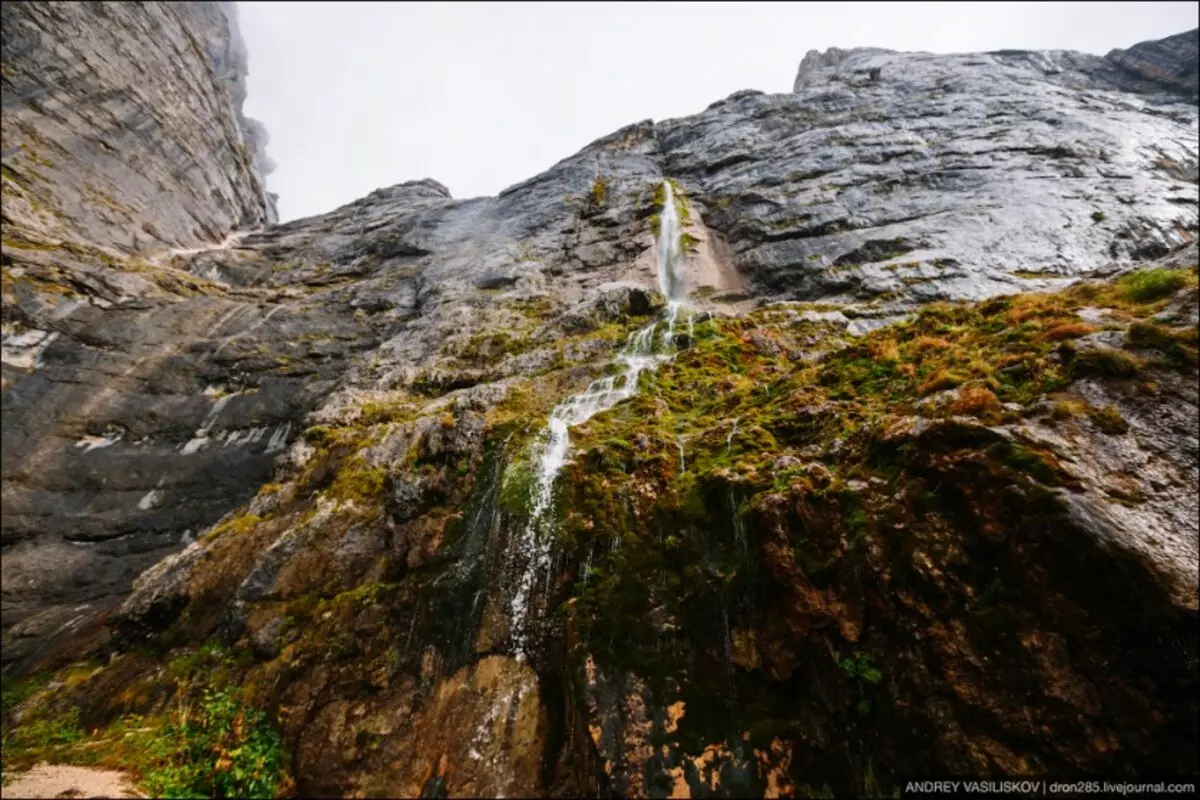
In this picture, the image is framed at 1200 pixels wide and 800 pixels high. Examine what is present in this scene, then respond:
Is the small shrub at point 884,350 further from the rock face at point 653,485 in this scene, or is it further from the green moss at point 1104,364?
the green moss at point 1104,364

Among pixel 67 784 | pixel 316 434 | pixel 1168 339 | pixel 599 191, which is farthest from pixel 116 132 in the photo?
pixel 1168 339

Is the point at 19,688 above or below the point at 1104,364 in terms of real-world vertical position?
below

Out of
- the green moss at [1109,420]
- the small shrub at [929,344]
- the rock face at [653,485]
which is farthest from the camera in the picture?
the small shrub at [929,344]

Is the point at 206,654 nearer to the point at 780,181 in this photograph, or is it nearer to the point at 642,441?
the point at 642,441

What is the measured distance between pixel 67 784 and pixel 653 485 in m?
7.99

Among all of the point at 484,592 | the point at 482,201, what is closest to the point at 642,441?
the point at 484,592

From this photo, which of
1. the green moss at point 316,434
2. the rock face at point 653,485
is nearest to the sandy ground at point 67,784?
the rock face at point 653,485

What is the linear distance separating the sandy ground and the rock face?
44.5 inches

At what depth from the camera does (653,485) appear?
793 cm

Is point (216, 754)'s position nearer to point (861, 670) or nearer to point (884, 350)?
point (861, 670)

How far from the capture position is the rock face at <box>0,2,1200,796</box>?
4988 mm

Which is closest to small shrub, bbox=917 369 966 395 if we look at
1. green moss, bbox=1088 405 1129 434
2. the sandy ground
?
green moss, bbox=1088 405 1129 434

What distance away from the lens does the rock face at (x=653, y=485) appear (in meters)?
4.99

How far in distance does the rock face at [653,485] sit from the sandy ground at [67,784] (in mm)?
1130
